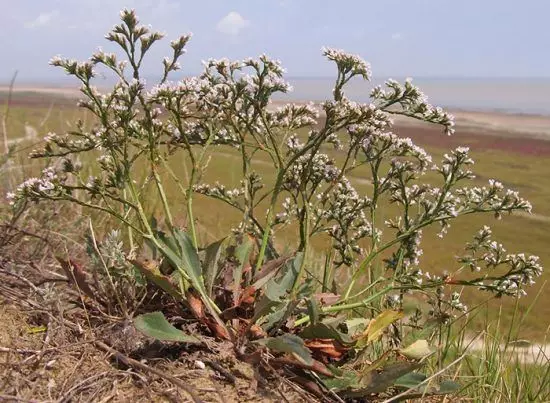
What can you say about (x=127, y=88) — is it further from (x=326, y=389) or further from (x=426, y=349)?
(x=426, y=349)

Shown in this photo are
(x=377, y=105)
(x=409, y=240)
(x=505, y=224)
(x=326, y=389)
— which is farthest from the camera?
(x=505, y=224)

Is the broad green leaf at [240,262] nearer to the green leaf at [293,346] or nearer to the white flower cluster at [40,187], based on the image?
the green leaf at [293,346]

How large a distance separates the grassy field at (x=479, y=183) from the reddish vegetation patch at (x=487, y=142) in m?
0.07

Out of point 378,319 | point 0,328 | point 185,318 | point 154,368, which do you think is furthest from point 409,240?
point 0,328

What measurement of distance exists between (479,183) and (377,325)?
19.5 meters

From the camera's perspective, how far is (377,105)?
106 inches

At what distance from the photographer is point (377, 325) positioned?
2682mm

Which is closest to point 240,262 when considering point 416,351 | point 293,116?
point 293,116

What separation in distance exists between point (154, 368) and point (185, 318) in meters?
0.40

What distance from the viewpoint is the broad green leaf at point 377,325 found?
2648mm

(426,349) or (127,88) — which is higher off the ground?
(127,88)

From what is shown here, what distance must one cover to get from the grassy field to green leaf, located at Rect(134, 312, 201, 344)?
1.86 meters

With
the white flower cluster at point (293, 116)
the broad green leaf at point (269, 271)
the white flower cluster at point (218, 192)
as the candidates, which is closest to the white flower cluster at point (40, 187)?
the white flower cluster at point (218, 192)

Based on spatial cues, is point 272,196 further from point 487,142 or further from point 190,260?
point 487,142
